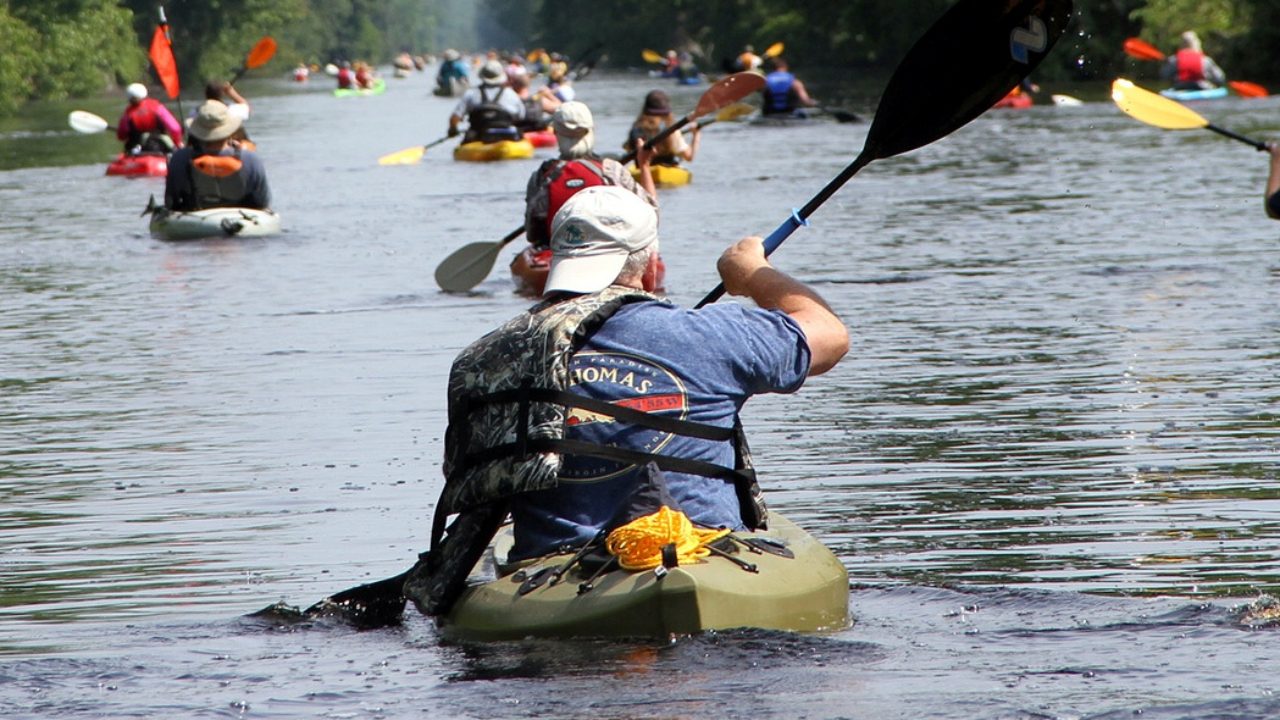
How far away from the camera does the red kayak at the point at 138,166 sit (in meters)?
27.3

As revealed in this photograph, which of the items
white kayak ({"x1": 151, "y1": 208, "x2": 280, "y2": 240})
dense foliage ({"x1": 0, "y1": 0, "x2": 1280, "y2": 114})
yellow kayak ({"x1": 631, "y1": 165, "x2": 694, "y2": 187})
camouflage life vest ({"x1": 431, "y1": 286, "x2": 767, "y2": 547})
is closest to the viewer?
camouflage life vest ({"x1": 431, "y1": 286, "x2": 767, "y2": 547})

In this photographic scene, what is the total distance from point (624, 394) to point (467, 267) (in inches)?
359

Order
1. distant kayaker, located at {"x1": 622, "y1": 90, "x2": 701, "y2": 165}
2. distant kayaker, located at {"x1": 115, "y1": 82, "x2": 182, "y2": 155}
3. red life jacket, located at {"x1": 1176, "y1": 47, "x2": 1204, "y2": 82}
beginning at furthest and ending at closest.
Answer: red life jacket, located at {"x1": 1176, "y1": 47, "x2": 1204, "y2": 82} → distant kayaker, located at {"x1": 115, "y1": 82, "x2": 182, "y2": 155} → distant kayaker, located at {"x1": 622, "y1": 90, "x2": 701, "y2": 165}

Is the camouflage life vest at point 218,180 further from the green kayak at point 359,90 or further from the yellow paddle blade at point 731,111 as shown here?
the green kayak at point 359,90

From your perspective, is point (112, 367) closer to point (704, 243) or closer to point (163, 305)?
point (163, 305)

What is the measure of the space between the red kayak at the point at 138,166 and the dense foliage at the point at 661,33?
15.6 m

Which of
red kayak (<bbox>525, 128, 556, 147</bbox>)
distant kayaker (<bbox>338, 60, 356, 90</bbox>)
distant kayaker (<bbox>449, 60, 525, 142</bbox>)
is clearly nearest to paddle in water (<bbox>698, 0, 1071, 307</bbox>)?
distant kayaker (<bbox>449, 60, 525, 142</bbox>)

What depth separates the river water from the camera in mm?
5137

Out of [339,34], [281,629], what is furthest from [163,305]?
[339,34]

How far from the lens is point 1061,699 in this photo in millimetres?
4785

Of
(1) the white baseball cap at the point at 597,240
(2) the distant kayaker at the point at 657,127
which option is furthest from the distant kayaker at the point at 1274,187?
(2) the distant kayaker at the point at 657,127

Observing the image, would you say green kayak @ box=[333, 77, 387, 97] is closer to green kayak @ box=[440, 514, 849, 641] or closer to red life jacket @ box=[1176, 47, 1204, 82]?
red life jacket @ box=[1176, 47, 1204, 82]

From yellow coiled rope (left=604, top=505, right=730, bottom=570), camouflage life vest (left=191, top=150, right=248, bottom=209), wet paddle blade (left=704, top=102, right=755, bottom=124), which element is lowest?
camouflage life vest (left=191, top=150, right=248, bottom=209)

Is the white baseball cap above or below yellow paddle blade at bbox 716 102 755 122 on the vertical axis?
above
